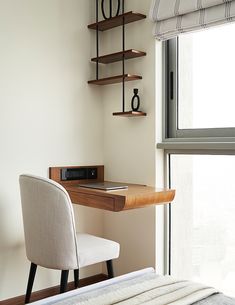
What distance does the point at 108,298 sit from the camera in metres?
1.47

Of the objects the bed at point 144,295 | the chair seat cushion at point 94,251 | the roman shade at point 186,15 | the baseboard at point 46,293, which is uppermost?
the roman shade at point 186,15

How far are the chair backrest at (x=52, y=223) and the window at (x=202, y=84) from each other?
98 cm

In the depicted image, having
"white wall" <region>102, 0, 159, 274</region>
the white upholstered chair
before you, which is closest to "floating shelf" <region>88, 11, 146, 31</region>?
"white wall" <region>102, 0, 159, 274</region>

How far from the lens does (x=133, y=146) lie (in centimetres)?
292

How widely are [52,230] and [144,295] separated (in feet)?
2.95

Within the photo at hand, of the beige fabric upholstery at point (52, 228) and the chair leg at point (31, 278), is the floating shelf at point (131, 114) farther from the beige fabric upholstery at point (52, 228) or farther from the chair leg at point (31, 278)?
the chair leg at point (31, 278)

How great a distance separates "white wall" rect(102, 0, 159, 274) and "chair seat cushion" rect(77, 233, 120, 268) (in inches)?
16.7

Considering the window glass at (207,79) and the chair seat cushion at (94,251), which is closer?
the chair seat cushion at (94,251)

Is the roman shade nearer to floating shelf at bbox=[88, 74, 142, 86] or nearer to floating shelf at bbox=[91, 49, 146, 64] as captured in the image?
floating shelf at bbox=[91, 49, 146, 64]

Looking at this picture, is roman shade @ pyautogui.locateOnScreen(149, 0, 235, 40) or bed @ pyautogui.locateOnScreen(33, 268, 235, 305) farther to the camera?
roman shade @ pyautogui.locateOnScreen(149, 0, 235, 40)

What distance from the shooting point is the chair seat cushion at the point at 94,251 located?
2.30 m

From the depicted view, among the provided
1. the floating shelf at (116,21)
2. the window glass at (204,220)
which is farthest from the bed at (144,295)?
the floating shelf at (116,21)

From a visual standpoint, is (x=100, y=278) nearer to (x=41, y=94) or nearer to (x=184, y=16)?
(x=41, y=94)

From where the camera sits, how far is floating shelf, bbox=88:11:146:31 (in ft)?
9.06
